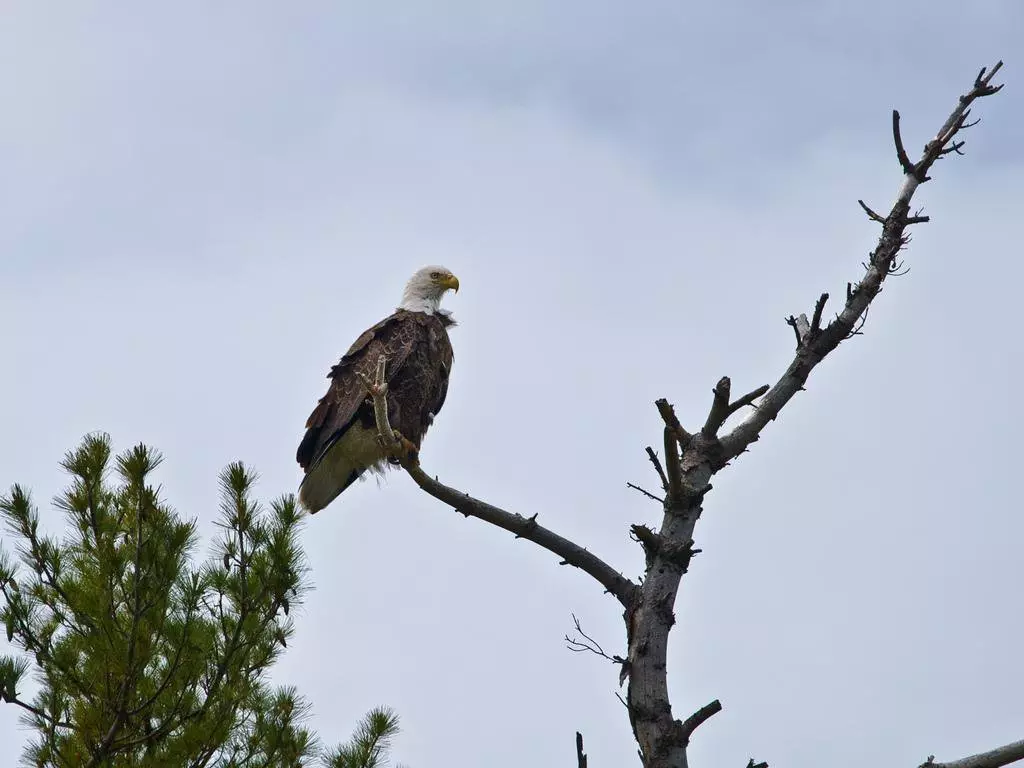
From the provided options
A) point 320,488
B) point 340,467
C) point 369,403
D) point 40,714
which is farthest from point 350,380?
Answer: point 40,714

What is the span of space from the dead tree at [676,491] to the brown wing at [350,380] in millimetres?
1908

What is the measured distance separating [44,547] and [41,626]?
14.6 inches

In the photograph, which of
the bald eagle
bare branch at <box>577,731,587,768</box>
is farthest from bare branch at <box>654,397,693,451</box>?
the bald eagle

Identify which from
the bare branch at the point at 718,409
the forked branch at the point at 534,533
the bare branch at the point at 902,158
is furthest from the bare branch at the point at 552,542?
the bare branch at the point at 902,158

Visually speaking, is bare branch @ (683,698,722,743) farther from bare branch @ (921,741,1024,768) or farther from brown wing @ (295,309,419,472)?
brown wing @ (295,309,419,472)

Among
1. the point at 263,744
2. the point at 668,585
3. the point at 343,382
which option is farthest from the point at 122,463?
the point at 668,585

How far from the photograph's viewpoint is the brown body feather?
24.0 feet

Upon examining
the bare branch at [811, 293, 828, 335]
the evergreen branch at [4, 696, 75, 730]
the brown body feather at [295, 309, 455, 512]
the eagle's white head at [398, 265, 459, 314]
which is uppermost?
the eagle's white head at [398, 265, 459, 314]

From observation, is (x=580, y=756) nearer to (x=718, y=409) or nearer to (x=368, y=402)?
(x=718, y=409)

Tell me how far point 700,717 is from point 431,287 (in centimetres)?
483

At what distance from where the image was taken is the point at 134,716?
218 inches

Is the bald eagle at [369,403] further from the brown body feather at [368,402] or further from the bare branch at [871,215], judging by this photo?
the bare branch at [871,215]

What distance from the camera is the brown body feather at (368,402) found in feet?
24.0

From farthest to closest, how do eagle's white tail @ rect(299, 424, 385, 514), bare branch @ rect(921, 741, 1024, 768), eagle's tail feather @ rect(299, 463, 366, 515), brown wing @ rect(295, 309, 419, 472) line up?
eagle's tail feather @ rect(299, 463, 366, 515) < eagle's white tail @ rect(299, 424, 385, 514) < brown wing @ rect(295, 309, 419, 472) < bare branch @ rect(921, 741, 1024, 768)
